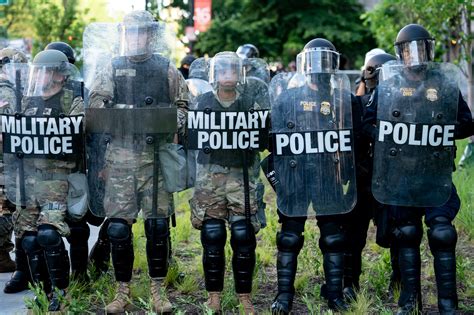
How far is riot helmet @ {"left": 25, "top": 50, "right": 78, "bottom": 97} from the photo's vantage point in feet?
18.0

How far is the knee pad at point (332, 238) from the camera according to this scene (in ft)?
17.3

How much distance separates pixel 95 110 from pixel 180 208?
15.3ft

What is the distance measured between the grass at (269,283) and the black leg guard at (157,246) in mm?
248

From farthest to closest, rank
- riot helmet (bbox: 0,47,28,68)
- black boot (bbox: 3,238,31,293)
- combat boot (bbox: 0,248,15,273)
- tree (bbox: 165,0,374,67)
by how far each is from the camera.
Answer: tree (bbox: 165,0,374,67), combat boot (bbox: 0,248,15,273), riot helmet (bbox: 0,47,28,68), black boot (bbox: 3,238,31,293)

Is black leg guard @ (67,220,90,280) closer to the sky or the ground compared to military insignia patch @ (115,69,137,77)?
closer to the ground

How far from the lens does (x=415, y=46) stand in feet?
16.8

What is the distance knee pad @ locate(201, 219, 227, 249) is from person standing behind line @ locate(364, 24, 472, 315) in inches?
40.9

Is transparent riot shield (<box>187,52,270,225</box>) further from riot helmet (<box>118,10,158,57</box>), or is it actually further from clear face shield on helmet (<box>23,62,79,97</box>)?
clear face shield on helmet (<box>23,62,79,97</box>)

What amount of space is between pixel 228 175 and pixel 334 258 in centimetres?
90

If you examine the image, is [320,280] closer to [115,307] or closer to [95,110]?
[115,307]

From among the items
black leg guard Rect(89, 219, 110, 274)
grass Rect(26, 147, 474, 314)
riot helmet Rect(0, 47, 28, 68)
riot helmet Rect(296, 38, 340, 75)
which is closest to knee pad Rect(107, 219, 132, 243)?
grass Rect(26, 147, 474, 314)

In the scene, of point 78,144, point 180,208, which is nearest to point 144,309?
point 78,144

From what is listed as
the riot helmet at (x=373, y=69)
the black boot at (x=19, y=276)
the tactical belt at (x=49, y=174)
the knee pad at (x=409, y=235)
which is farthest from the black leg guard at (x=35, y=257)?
the riot helmet at (x=373, y=69)

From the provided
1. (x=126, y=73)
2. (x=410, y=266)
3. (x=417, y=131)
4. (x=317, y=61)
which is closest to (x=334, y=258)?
(x=410, y=266)
